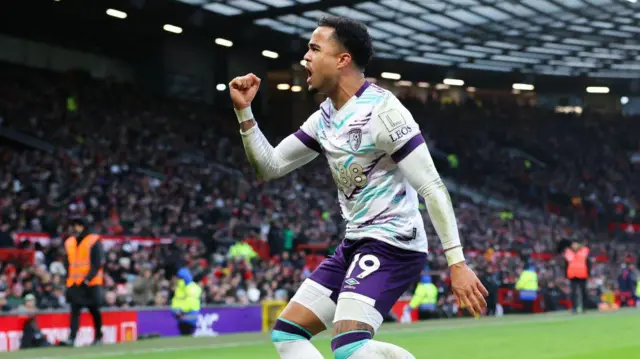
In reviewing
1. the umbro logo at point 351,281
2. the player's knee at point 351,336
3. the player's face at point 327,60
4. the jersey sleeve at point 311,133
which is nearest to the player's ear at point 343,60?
the player's face at point 327,60

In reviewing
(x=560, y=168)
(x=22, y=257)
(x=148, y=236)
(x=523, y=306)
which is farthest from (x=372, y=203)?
(x=560, y=168)

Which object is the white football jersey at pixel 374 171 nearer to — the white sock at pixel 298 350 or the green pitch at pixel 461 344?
the white sock at pixel 298 350

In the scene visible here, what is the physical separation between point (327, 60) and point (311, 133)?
18.5 inches

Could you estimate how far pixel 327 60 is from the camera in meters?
5.03

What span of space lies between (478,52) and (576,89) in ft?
44.2

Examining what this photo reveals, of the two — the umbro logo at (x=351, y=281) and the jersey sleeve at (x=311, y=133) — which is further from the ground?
the jersey sleeve at (x=311, y=133)

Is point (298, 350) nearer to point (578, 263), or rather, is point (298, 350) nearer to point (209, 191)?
point (578, 263)

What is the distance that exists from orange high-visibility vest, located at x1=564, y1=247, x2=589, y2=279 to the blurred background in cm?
332

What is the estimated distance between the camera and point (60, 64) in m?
35.9

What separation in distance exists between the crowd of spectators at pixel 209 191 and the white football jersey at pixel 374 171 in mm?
11833

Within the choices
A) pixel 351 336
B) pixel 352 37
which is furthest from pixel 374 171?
pixel 351 336

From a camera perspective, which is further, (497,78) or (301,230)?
(497,78)

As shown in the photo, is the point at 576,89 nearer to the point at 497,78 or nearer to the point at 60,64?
the point at 497,78

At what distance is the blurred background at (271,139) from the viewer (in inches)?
837
